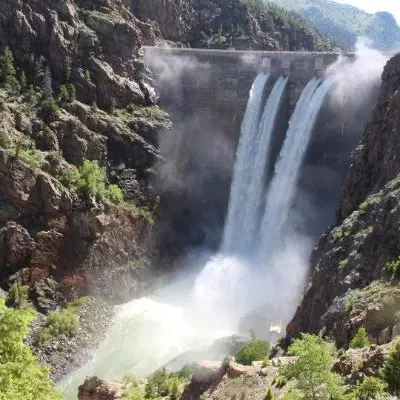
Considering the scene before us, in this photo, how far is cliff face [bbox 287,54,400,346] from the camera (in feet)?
88.7

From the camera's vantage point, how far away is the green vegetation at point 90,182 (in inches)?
2048

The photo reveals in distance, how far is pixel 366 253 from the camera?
32.4 m

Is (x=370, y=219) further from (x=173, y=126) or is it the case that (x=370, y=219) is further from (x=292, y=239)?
(x=173, y=126)

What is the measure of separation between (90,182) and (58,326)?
1407cm

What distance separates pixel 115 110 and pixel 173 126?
736 centimetres

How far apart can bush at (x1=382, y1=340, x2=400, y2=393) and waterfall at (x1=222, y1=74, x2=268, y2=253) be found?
43852 mm

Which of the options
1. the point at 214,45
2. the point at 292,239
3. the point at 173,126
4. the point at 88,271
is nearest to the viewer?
the point at 88,271

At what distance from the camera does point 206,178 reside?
66.0 m

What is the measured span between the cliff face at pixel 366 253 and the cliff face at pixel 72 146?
19934 millimetres

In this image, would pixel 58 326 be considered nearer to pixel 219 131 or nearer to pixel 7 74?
pixel 7 74

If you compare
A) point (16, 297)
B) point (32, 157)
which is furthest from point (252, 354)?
point (32, 157)

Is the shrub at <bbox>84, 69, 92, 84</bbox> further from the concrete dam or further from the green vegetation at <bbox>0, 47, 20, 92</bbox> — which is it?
the concrete dam

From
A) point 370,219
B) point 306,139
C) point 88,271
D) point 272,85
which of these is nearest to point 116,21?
point 272,85


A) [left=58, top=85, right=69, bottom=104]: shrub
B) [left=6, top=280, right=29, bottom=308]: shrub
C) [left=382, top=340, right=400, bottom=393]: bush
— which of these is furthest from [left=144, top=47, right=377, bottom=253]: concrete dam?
[left=382, top=340, right=400, bottom=393]: bush
